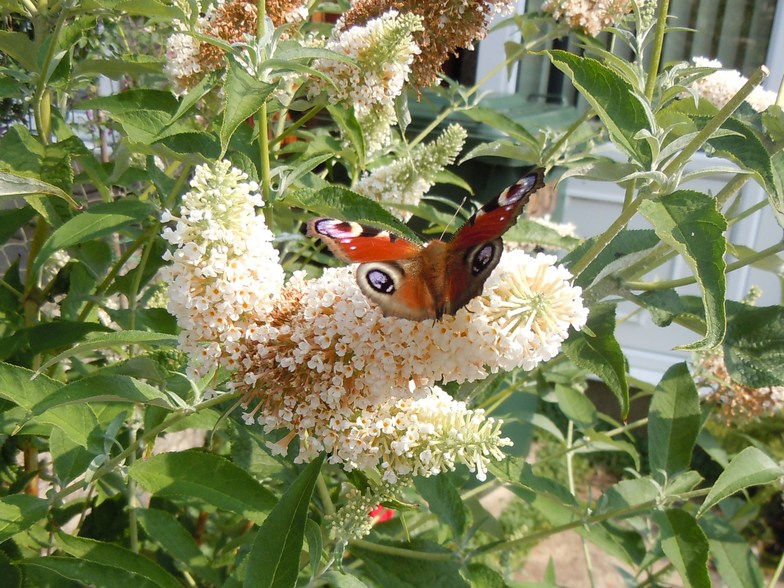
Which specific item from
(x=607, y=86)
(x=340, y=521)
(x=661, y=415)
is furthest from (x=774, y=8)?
(x=340, y=521)

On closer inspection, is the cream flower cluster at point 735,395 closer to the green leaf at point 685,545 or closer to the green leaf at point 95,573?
the green leaf at point 685,545

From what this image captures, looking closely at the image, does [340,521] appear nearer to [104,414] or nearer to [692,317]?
[104,414]

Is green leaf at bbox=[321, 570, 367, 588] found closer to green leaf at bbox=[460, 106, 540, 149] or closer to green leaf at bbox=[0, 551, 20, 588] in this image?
green leaf at bbox=[0, 551, 20, 588]

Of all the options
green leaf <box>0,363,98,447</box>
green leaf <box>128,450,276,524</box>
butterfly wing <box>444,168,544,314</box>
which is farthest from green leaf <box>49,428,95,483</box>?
butterfly wing <box>444,168,544,314</box>

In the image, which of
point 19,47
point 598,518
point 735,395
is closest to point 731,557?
point 735,395

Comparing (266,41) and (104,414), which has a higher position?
(266,41)
